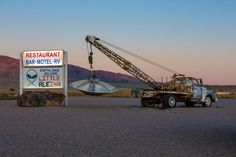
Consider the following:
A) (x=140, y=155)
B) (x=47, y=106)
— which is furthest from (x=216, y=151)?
(x=47, y=106)

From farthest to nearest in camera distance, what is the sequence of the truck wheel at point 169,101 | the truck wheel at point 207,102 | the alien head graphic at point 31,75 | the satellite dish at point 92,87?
1. the alien head graphic at point 31,75
2. the truck wheel at point 207,102
3. the satellite dish at point 92,87
4. the truck wheel at point 169,101

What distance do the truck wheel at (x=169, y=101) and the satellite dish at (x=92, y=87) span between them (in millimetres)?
4087

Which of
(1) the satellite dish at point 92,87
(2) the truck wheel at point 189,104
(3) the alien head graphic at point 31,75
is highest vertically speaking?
(3) the alien head graphic at point 31,75

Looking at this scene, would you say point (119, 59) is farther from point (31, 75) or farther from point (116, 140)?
point (116, 140)

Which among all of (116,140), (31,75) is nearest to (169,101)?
(31,75)

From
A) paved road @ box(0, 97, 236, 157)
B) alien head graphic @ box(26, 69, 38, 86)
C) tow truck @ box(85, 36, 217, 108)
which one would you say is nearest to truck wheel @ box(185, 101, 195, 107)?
tow truck @ box(85, 36, 217, 108)

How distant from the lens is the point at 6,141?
13.9m

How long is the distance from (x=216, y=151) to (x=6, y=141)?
18.3ft

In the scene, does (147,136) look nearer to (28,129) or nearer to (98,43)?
(28,129)

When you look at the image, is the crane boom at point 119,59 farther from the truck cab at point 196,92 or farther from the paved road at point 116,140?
the paved road at point 116,140

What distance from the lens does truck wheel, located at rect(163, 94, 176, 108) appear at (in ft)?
113

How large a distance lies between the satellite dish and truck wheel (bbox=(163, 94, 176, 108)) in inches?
161

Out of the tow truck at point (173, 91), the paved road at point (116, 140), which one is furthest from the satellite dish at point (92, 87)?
the paved road at point (116, 140)

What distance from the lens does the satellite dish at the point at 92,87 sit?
117ft
